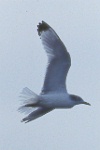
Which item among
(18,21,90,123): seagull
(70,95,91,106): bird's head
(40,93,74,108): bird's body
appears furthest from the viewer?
(70,95,91,106): bird's head

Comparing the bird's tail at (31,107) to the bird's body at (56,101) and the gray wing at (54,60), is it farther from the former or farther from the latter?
the gray wing at (54,60)

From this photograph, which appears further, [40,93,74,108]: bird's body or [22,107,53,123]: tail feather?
[22,107,53,123]: tail feather

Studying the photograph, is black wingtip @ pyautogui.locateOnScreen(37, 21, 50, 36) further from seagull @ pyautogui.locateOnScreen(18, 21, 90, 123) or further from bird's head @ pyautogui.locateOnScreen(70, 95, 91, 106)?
bird's head @ pyautogui.locateOnScreen(70, 95, 91, 106)

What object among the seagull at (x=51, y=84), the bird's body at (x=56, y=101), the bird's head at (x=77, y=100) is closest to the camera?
the bird's body at (x=56, y=101)

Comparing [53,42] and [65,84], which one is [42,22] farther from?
[65,84]

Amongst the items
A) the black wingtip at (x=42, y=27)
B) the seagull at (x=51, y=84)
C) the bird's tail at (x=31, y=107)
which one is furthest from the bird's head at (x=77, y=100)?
the black wingtip at (x=42, y=27)

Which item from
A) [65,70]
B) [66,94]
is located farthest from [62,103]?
[65,70]

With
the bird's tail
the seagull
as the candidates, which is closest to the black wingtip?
the seagull

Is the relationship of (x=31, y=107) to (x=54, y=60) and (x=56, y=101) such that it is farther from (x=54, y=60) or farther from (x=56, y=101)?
(x=54, y=60)

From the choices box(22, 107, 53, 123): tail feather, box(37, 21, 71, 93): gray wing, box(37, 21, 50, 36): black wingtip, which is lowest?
box(22, 107, 53, 123): tail feather
